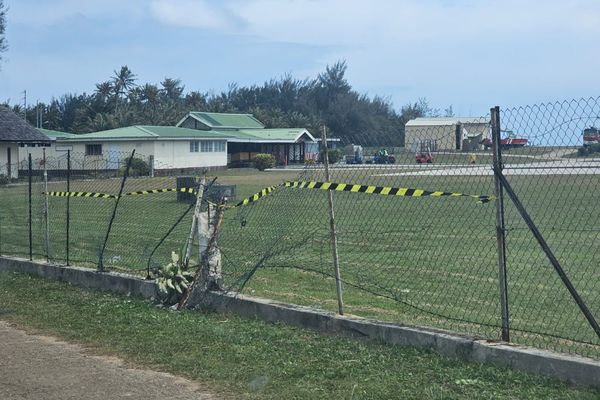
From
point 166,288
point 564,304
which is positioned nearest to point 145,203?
point 166,288

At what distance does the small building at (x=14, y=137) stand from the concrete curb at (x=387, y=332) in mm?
38300

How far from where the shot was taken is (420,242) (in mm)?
15172

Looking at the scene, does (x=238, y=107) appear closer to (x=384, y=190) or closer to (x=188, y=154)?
(x=188, y=154)

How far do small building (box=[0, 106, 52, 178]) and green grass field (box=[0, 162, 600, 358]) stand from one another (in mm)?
27605

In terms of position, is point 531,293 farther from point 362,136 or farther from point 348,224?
point 348,224

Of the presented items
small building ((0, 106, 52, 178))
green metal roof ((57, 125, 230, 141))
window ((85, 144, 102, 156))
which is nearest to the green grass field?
small building ((0, 106, 52, 178))

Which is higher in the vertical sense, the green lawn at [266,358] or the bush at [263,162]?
the bush at [263,162]

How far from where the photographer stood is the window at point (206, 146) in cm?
6038

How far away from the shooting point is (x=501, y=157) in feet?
22.5

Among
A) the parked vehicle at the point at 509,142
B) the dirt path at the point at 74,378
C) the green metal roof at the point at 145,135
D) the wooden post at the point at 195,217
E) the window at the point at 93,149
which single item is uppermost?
the green metal roof at the point at 145,135

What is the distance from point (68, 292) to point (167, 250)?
3229 millimetres

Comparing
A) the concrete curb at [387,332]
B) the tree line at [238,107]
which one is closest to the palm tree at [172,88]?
the tree line at [238,107]

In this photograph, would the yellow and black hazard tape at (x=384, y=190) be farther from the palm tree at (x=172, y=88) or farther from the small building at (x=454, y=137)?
the palm tree at (x=172, y=88)

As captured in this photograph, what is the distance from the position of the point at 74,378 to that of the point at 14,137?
43.1 metres
